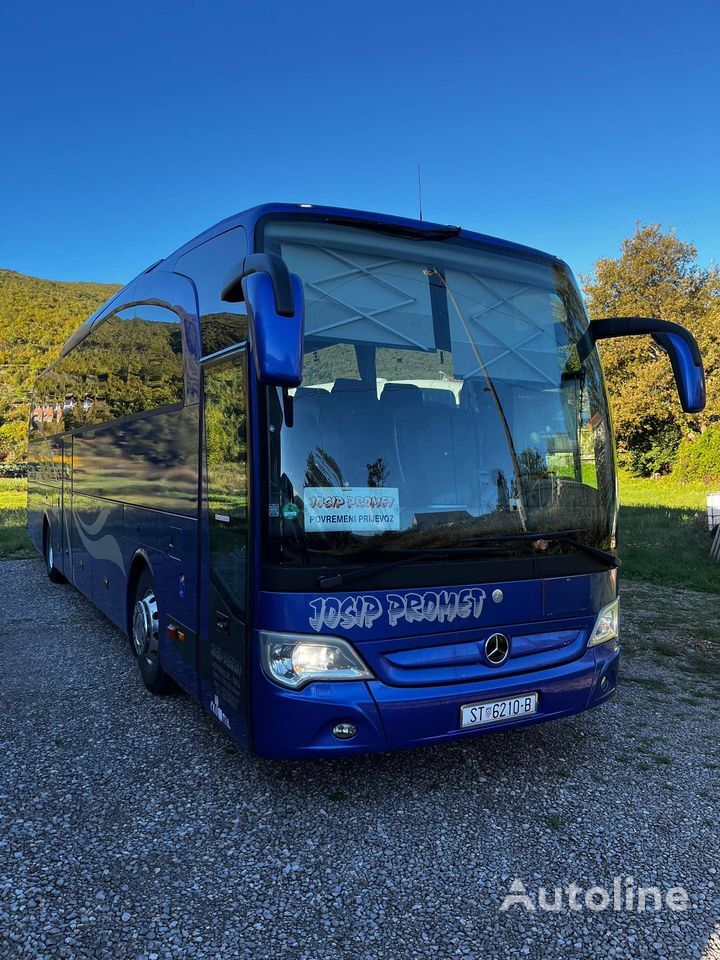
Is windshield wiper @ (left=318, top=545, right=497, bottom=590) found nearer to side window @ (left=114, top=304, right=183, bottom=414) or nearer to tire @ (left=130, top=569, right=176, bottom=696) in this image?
side window @ (left=114, top=304, right=183, bottom=414)

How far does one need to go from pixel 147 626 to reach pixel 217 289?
8.40ft

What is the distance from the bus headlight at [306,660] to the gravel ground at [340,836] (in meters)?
0.76

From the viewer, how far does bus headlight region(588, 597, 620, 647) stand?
4.12 meters

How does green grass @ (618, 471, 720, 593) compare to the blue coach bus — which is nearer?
the blue coach bus

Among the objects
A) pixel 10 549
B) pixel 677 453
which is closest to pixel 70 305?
pixel 677 453

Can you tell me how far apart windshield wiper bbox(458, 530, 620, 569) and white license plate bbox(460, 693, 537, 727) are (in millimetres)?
815

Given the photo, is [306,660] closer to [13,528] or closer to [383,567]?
[383,567]

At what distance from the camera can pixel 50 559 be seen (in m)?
9.83

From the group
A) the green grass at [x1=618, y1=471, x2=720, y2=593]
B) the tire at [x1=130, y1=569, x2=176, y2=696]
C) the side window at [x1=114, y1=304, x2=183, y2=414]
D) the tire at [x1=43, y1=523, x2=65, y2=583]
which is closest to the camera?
the side window at [x1=114, y1=304, x2=183, y2=414]

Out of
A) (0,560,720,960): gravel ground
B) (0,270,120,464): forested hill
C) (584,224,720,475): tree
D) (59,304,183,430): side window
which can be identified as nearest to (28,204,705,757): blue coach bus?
(59,304,183,430): side window

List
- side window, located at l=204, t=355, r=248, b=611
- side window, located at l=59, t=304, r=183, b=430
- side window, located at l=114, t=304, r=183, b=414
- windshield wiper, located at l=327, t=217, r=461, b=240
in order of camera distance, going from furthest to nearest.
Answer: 1. side window, located at l=59, t=304, r=183, b=430
2. side window, located at l=114, t=304, r=183, b=414
3. windshield wiper, located at l=327, t=217, r=461, b=240
4. side window, located at l=204, t=355, r=248, b=611

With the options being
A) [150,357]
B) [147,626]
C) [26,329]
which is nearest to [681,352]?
[150,357]

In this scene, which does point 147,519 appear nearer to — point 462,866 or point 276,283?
point 276,283

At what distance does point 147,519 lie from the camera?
5219 millimetres
